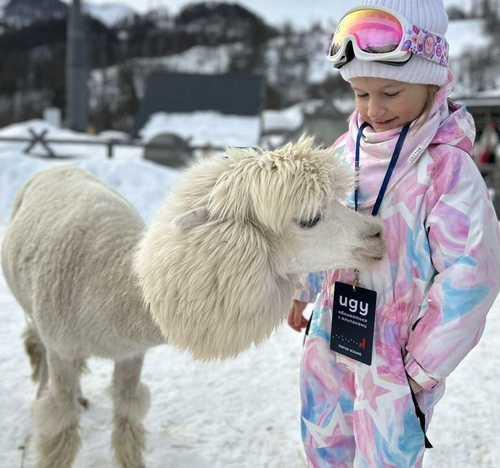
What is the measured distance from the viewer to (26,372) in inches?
121

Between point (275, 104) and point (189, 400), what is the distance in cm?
5065

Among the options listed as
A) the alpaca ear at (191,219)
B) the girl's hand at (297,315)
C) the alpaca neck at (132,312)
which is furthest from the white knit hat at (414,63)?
the alpaca neck at (132,312)

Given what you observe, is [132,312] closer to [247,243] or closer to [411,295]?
[247,243]

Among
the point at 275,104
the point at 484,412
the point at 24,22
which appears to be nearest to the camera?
the point at 484,412

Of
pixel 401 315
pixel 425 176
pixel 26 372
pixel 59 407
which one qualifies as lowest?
pixel 26 372

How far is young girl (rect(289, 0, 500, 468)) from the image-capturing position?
49.3 inches

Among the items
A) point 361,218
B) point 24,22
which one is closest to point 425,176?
point 361,218

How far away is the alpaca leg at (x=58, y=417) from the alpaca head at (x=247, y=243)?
2.46ft

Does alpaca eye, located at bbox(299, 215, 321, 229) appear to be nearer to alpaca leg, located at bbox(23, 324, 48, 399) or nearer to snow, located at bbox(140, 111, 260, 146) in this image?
alpaca leg, located at bbox(23, 324, 48, 399)

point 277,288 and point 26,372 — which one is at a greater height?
point 277,288

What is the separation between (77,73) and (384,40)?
64.9ft

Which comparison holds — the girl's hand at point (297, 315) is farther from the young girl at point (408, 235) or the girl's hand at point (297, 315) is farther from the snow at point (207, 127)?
the snow at point (207, 127)

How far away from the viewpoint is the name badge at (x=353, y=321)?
4.58 feet

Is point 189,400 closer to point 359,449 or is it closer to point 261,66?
point 359,449
